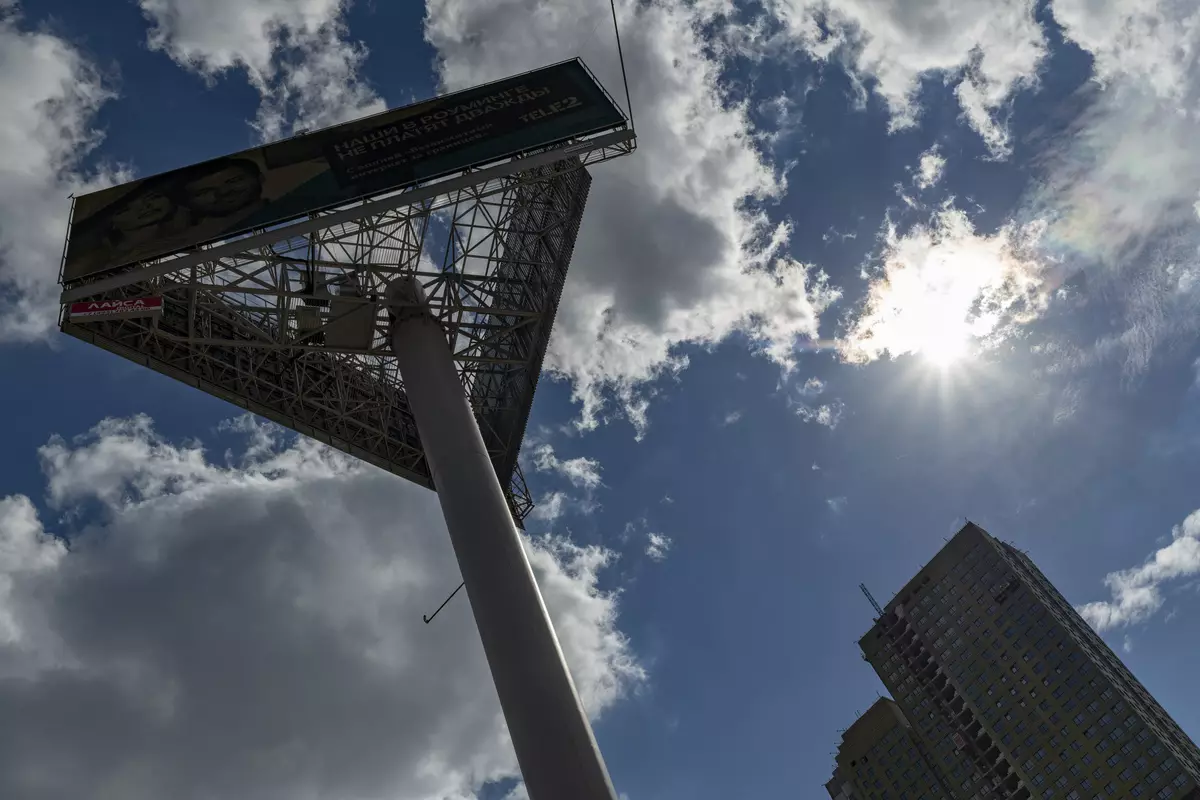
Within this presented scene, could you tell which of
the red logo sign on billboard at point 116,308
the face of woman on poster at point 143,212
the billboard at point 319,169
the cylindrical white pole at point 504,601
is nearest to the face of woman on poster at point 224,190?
the billboard at point 319,169

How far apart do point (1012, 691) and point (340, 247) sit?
3553 inches

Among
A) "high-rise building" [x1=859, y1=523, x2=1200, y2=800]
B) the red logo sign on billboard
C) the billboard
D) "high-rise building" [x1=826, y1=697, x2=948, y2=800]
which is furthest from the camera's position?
"high-rise building" [x1=826, y1=697, x2=948, y2=800]

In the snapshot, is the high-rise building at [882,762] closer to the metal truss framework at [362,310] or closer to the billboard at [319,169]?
the metal truss framework at [362,310]

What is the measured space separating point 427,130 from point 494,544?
12.2m

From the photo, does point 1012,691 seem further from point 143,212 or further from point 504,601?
point 143,212

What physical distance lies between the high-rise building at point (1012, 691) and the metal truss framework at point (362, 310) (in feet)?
252

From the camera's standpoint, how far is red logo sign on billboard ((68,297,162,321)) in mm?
24609

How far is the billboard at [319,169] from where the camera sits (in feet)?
78.2

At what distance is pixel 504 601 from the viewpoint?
19.3 meters

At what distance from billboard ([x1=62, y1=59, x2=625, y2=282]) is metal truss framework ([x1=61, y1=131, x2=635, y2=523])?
0.55 metres

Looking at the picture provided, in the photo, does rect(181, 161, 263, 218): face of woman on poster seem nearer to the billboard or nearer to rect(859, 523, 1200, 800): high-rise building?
the billboard

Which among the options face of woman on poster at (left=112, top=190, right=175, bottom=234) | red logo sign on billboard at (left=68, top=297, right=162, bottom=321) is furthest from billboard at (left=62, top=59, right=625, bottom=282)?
red logo sign on billboard at (left=68, top=297, right=162, bottom=321)

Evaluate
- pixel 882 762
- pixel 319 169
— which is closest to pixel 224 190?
pixel 319 169

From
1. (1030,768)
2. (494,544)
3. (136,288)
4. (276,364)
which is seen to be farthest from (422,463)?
(1030,768)
